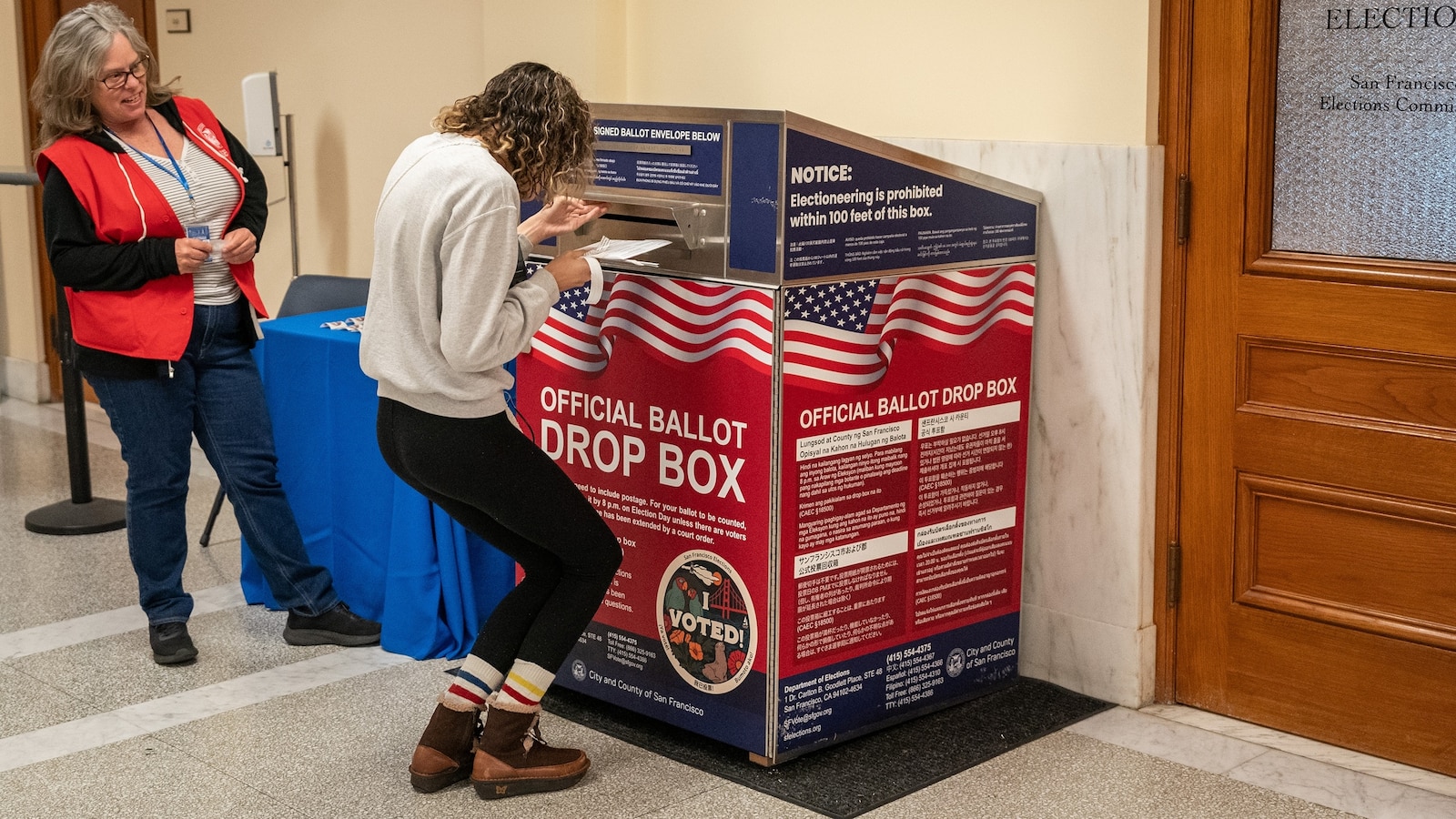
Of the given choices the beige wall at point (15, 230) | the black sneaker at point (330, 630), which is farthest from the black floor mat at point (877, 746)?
the beige wall at point (15, 230)

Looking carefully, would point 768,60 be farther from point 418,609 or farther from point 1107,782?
point 1107,782

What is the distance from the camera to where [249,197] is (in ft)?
12.0

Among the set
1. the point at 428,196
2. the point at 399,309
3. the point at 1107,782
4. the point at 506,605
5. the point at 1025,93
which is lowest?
the point at 1107,782

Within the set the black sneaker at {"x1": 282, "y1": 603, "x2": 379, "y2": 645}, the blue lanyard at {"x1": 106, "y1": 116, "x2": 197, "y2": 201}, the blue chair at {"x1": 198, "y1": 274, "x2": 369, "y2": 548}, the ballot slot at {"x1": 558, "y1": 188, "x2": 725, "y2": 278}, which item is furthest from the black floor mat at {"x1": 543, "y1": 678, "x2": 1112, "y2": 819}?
the blue chair at {"x1": 198, "y1": 274, "x2": 369, "y2": 548}

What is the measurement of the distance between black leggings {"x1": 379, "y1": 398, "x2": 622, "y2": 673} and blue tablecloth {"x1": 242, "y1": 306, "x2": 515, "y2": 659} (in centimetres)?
72

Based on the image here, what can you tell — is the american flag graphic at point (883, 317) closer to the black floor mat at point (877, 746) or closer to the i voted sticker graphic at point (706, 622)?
the i voted sticker graphic at point (706, 622)

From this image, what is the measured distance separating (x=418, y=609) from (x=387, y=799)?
811 millimetres

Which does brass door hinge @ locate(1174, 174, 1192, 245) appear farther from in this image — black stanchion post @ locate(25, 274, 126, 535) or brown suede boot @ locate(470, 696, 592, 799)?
black stanchion post @ locate(25, 274, 126, 535)

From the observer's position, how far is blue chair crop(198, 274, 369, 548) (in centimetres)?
437

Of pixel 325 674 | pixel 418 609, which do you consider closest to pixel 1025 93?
pixel 418 609

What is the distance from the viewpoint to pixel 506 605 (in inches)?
113

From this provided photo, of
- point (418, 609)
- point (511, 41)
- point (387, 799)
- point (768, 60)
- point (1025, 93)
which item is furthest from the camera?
point (511, 41)

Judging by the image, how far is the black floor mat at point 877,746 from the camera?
2863 mm

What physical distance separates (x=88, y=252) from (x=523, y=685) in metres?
1.47
